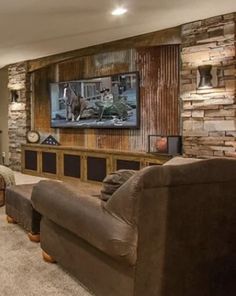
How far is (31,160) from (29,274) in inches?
200

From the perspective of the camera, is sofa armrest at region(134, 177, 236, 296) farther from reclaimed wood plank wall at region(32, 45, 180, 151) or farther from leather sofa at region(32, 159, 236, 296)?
reclaimed wood plank wall at region(32, 45, 180, 151)

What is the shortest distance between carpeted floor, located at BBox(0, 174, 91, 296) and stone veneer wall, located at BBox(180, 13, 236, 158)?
2537mm

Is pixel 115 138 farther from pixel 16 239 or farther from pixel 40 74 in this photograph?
pixel 16 239

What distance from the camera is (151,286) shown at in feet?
5.84

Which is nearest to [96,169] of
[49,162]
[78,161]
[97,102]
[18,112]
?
[78,161]

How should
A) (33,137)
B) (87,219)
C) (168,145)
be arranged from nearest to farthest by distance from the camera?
(87,219) < (168,145) < (33,137)

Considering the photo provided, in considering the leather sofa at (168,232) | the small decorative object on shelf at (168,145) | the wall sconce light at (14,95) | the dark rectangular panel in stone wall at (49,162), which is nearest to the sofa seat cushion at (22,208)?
the leather sofa at (168,232)

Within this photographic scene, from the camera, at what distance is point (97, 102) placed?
6.45m

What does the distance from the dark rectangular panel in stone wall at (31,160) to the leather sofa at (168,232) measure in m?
5.55

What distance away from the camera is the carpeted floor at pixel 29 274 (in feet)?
7.67

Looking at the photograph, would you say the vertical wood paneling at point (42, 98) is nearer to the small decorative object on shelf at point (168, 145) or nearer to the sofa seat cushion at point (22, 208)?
the small decorative object on shelf at point (168, 145)

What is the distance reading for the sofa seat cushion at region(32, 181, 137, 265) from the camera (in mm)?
1743

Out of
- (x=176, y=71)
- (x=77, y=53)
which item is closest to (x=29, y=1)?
(x=176, y=71)

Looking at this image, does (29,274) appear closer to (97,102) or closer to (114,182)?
(114,182)
